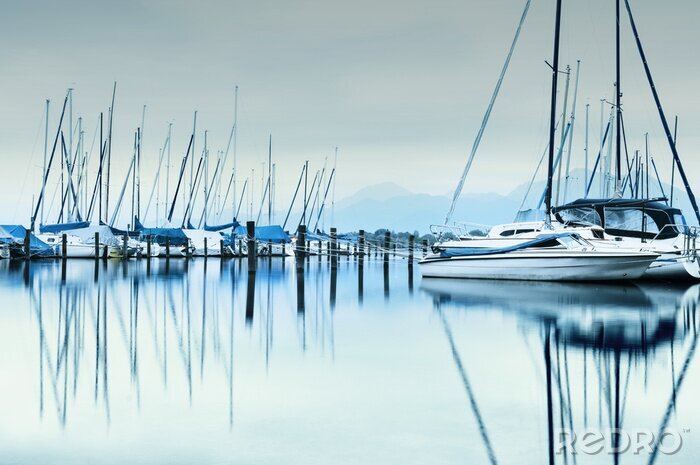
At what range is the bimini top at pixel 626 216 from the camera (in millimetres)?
28925

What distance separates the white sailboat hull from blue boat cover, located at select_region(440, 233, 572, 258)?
0.55 feet

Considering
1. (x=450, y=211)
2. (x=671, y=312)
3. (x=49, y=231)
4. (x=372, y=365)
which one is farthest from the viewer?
(x=49, y=231)

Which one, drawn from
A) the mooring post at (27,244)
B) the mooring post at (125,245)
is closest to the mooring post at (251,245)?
the mooring post at (27,244)

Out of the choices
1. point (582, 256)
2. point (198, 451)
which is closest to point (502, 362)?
point (198, 451)

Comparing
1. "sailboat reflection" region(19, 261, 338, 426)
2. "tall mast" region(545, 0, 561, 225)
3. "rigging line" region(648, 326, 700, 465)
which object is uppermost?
"tall mast" region(545, 0, 561, 225)

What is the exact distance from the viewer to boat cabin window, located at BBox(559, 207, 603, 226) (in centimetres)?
2967

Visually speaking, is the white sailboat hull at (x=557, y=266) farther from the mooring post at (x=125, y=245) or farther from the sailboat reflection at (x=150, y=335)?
the mooring post at (x=125, y=245)

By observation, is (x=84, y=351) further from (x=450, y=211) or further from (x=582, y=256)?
(x=450, y=211)

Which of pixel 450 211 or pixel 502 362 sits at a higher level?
pixel 450 211

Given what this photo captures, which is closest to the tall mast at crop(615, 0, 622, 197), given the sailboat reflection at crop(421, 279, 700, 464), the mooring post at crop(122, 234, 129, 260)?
the sailboat reflection at crop(421, 279, 700, 464)

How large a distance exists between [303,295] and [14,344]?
41.0ft

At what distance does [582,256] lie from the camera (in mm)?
26547

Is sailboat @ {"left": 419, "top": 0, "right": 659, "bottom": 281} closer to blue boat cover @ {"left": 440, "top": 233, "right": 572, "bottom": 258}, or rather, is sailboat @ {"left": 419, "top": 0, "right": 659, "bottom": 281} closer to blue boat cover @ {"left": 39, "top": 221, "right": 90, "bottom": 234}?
blue boat cover @ {"left": 440, "top": 233, "right": 572, "bottom": 258}

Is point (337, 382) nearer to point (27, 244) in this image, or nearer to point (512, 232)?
point (512, 232)
